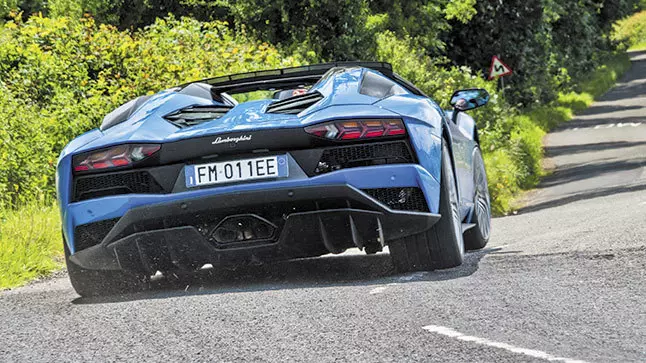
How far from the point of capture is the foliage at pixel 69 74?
11.5 m

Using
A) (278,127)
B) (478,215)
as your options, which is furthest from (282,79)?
(478,215)

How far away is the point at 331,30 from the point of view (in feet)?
78.3

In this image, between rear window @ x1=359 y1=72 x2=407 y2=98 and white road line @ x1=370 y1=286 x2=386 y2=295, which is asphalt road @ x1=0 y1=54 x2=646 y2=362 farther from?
rear window @ x1=359 y1=72 x2=407 y2=98

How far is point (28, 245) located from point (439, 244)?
141 inches

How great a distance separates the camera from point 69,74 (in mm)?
14930

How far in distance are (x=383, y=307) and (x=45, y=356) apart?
4.66ft

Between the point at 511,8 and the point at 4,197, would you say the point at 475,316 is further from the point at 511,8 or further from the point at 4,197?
the point at 511,8

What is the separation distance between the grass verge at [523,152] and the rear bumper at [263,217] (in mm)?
11371

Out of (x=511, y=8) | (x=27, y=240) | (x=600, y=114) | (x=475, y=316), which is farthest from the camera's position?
(x=600, y=114)

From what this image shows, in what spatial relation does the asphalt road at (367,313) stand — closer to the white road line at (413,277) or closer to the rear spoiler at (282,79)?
the white road line at (413,277)

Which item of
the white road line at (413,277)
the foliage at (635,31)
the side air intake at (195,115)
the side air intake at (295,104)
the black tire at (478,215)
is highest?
the side air intake at (195,115)

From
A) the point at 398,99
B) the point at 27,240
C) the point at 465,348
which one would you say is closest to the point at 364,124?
the point at 398,99

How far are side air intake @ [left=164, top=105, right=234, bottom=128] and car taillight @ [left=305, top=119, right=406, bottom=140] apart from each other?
63 centimetres

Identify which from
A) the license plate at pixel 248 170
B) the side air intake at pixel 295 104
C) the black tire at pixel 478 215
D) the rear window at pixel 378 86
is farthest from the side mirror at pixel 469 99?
the license plate at pixel 248 170
